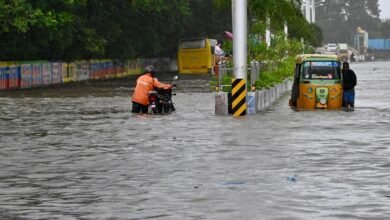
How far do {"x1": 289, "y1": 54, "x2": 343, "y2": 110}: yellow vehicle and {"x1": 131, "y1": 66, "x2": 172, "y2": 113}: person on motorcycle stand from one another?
4559 millimetres

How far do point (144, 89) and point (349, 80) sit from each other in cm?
670

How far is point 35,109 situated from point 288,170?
1998cm

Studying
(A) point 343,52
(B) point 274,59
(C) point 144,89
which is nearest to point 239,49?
(C) point 144,89

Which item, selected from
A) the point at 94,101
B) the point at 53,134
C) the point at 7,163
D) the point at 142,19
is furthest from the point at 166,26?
the point at 7,163

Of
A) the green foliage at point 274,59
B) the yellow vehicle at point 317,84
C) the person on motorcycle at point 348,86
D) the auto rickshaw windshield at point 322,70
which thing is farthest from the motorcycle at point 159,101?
the person on motorcycle at point 348,86

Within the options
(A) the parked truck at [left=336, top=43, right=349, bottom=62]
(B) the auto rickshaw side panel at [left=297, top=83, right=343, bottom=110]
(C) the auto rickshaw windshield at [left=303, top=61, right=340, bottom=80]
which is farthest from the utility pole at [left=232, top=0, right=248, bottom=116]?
(A) the parked truck at [left=336, top=43, right=349, bottom=62]

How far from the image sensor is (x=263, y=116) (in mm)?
28891

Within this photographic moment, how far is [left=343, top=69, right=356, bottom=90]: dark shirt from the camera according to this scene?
32.7 m

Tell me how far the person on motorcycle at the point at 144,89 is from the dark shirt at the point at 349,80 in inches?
228

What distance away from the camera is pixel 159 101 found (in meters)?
31.1

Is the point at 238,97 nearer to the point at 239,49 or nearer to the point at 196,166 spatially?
the point at 239,49

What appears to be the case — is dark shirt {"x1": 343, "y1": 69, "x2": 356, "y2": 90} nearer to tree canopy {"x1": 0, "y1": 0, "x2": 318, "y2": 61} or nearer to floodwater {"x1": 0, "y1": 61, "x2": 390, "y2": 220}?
floodwater {"x1": 0, "y1": 61, "x2": 390, "y2": 220}

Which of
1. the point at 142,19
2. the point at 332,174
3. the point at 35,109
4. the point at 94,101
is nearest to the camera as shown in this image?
the point at 332,174

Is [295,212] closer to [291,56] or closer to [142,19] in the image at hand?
[291,56]
